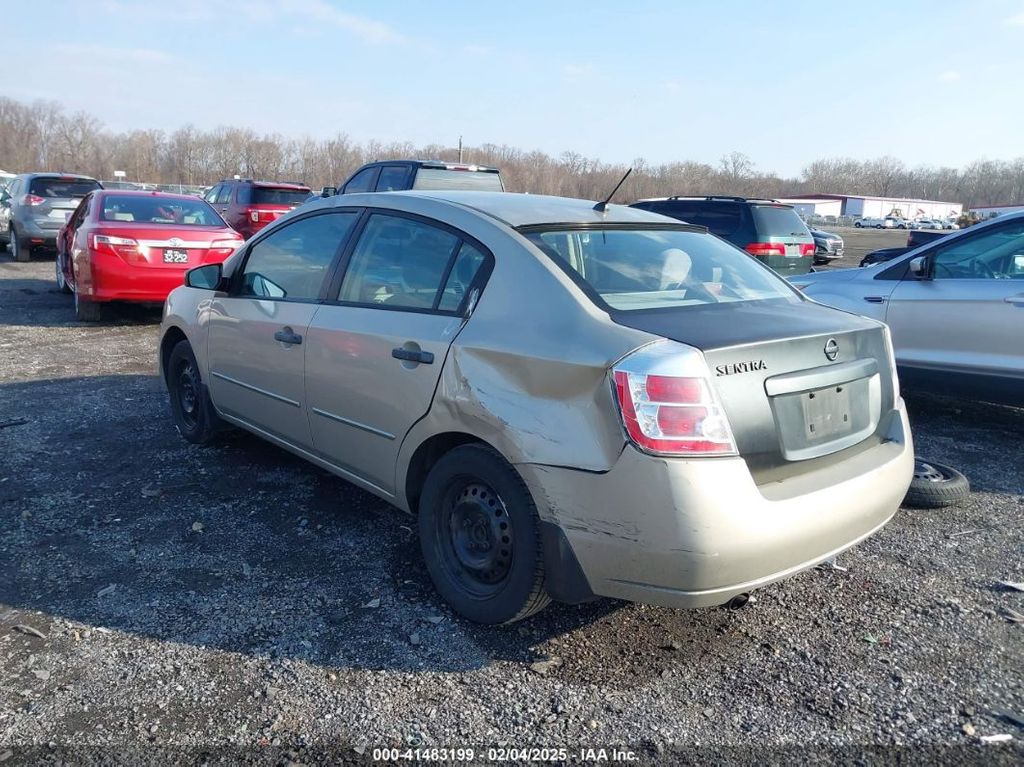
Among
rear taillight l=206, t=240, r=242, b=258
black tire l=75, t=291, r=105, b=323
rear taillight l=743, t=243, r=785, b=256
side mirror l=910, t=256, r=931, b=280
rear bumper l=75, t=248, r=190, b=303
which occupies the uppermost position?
rear taillight l=743, t=243, r=785, b=256

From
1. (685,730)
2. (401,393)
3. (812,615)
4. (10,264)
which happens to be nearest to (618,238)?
(401,393)

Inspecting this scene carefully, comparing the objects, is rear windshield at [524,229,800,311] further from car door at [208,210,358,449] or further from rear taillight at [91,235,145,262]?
rear taillight at [91,235,145,262]

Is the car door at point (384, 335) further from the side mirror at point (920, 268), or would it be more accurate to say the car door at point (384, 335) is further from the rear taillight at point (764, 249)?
the rear taillight at point (764, 249)

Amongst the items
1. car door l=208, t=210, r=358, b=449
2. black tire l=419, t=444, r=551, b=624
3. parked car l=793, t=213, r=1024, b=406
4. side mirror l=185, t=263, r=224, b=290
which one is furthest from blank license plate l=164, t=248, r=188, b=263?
parked car l=793, t=213, r=1024, b=406

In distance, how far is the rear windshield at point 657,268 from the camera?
3.18 m

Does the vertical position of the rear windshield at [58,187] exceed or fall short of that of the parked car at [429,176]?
it falls short

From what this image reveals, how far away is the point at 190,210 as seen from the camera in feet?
33.8

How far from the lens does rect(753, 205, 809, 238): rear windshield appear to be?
450 inches

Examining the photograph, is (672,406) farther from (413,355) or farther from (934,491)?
(934,491)

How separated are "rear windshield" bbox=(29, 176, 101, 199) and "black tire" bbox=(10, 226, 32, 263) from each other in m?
1.17

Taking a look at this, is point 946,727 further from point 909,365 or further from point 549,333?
point 909,365

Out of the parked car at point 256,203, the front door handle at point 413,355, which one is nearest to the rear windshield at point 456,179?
the parked car at point 256,203

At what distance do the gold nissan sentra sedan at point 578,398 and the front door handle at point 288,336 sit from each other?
0.14 ft

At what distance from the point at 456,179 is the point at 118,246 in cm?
569
